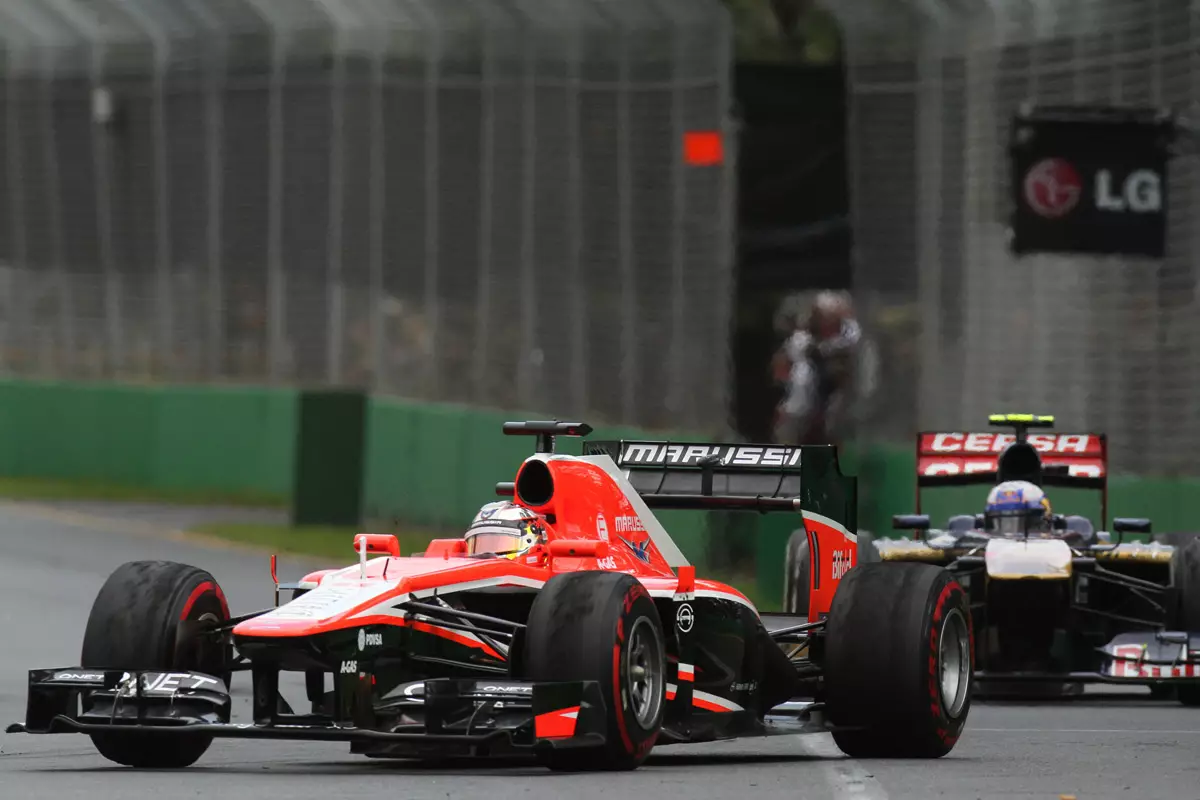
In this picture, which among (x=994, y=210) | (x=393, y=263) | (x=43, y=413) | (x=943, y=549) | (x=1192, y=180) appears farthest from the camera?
(x=43, y=413)

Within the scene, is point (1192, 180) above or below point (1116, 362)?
above

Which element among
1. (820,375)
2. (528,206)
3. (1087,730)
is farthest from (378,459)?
(1087,730)

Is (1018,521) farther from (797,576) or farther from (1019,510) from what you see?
(797,576)

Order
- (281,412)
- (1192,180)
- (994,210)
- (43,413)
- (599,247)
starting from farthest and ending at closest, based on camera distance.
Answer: (43,413), (281,412), (599,247), (994,210), (1192,180)

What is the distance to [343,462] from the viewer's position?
85.8 ft

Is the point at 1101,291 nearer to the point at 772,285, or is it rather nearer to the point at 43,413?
the point at 772,285

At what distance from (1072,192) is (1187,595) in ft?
13.4

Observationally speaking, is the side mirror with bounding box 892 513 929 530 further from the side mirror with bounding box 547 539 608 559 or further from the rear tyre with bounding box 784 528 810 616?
the side mirror with bounding box 547 539 608 559

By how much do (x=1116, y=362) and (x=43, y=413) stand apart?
535 inches

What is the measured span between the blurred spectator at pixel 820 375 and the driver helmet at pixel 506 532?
11.7 m

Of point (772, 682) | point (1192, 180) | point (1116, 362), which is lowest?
point (772, 682)

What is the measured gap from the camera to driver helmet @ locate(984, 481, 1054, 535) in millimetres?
17766

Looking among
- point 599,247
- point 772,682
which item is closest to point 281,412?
point 599,247

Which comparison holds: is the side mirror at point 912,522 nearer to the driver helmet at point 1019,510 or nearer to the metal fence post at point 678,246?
the driver helmet at point 1019,510
